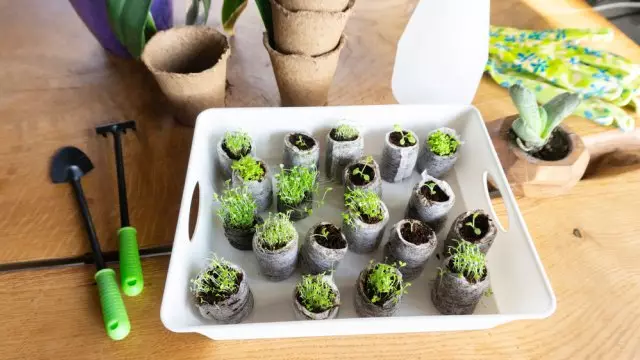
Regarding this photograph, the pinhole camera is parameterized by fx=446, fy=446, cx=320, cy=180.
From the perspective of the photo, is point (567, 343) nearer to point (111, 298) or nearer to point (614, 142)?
point (614, 142)

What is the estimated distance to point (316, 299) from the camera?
1.59 ft

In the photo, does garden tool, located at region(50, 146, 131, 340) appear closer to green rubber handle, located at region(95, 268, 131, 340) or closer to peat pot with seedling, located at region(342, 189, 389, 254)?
green rubber handle, located at region(95, 268, 131, 340)

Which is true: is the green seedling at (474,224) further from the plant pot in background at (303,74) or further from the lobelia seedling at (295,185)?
the plant pot in background at (303,74)

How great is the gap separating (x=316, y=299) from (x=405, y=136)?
10.6 inches

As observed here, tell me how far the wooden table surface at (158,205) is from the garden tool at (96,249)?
0.7 inches

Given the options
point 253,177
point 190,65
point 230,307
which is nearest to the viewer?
point 230,307

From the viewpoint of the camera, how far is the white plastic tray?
464mm

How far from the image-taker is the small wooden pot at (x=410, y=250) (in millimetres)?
523

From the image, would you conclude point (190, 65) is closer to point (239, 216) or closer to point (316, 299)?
point (239, 216)

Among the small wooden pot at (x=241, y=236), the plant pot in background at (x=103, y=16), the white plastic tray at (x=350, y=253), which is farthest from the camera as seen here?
the plant pot in background at (x=103, y=16)

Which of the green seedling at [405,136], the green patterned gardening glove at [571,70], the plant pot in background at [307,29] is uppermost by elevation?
the plant pot in background at [307,29]

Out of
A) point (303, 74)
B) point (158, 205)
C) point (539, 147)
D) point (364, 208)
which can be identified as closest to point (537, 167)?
point (539, 147)

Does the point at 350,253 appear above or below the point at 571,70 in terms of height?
below

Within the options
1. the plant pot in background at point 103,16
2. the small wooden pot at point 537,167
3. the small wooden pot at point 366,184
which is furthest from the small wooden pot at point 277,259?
the plant pot in background at point 103,16
